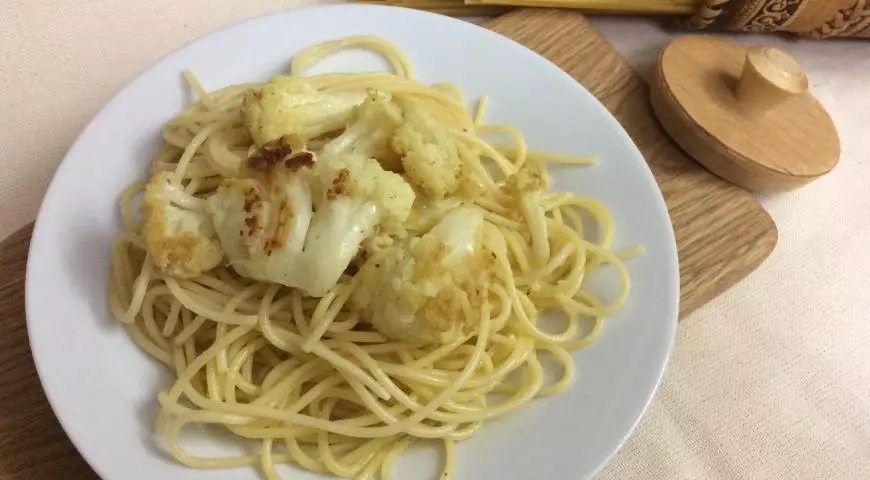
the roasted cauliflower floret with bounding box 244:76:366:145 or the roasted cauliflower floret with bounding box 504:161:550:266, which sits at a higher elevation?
the roasted cauliflower floret with bounding box 244:76:366:145

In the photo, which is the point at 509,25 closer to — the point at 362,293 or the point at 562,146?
the point at 562,146

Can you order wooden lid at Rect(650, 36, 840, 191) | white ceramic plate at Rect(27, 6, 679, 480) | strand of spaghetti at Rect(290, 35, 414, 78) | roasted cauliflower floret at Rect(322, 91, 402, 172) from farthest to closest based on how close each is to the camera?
Result: wooden lid at Rect(650, 36, 840, 191)
strand of spaghetti at Rect(290, 35, 414, 78)
roasted cauliflower floret at Rect(322, 91, 402, 172)
white ceramic plate at Rect(27, 6, 679, 480)

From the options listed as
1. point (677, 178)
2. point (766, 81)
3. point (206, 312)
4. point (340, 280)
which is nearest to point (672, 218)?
point (677, 178)

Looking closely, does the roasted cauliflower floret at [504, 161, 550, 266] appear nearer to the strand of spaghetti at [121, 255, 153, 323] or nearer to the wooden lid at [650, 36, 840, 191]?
the wooden lid at [650, 36, 840, 191]

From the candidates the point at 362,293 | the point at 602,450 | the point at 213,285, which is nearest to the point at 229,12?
the point at 213,285

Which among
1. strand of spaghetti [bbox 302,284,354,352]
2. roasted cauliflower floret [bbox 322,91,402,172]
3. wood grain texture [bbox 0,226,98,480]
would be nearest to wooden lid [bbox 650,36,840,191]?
roasted cauliflower floret [bbox 322,91,402,172]

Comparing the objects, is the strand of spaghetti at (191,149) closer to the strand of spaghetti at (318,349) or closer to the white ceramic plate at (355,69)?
the white ceramic plate at (355,69)

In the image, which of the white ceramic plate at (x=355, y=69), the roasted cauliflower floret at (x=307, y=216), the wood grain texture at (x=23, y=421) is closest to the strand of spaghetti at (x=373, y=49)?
the white ceramic plate at (x=355, y=69)
